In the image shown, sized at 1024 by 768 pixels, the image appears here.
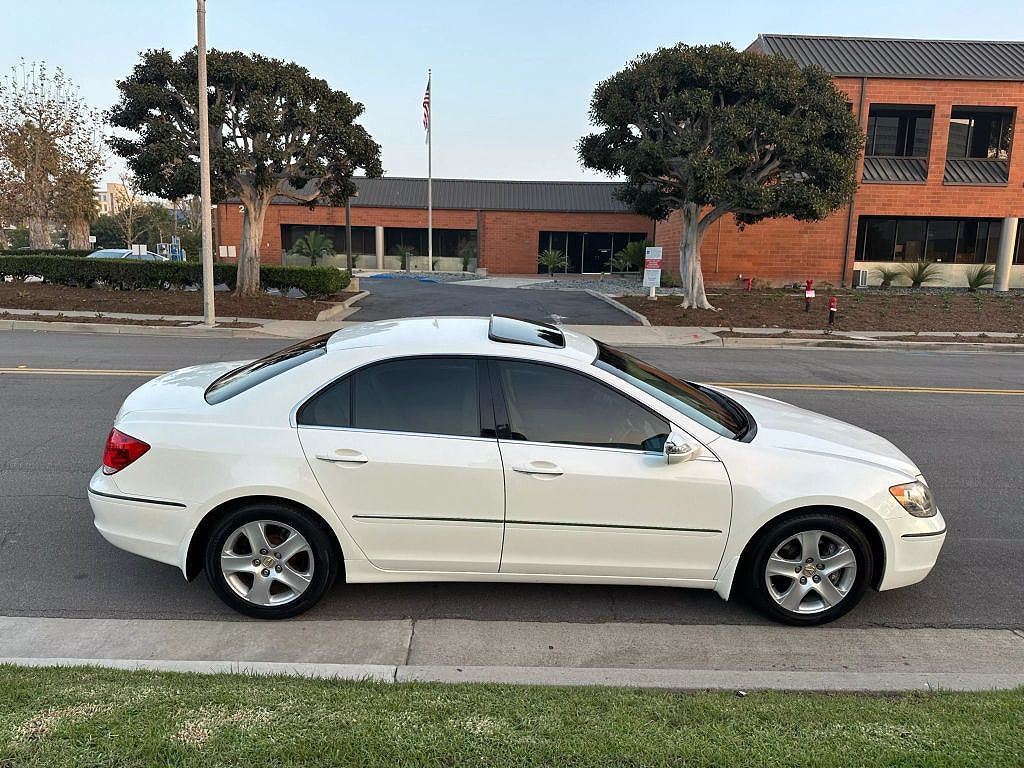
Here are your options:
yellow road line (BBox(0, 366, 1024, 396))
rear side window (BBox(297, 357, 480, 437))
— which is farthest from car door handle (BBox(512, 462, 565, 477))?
yellow road line (BBox(0, 366, 1024, 396))

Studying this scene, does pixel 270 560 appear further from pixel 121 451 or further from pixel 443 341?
pixel 443 341

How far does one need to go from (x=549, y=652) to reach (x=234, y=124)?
60.6 feet

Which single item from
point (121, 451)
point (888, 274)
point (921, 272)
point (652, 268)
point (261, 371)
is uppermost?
point (921, 272)

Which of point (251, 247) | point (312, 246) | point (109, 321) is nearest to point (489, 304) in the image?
point (251, 247)

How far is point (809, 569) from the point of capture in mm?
3896

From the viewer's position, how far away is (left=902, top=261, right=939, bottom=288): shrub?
27.4m

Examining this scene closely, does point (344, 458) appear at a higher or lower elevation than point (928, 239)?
lower

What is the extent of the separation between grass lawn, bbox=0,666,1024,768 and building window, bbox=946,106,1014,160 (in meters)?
31.4

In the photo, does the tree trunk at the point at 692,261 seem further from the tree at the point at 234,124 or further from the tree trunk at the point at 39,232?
the tree trunk at the point at 39,232

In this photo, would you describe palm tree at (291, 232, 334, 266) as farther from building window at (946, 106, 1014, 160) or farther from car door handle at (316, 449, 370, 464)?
car door handle at (316, 449, 370, 464)

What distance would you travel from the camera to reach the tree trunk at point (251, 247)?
20.1m

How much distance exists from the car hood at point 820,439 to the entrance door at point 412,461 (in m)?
1.51

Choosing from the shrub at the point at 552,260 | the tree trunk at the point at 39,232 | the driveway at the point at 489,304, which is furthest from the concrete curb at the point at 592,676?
the shrub at the point at 552,260

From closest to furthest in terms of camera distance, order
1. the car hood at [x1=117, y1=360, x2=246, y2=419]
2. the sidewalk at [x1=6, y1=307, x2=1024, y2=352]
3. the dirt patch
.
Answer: the car hood at [x1=117, y1=360, x2=246, y2=419], the sidewalk at [x1=6, y1=307, x2=1024, y2=352], the dirt patch
